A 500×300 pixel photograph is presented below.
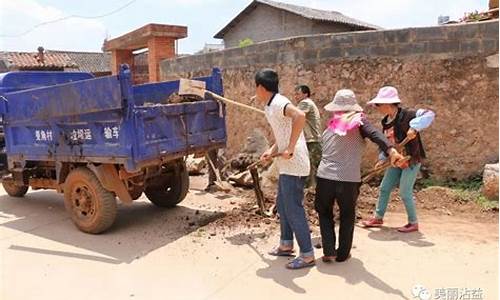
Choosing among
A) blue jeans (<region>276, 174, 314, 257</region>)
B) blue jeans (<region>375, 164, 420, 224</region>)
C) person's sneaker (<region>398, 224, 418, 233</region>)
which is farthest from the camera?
person's sneaker (<region>398, 224, 418, 233</region>)

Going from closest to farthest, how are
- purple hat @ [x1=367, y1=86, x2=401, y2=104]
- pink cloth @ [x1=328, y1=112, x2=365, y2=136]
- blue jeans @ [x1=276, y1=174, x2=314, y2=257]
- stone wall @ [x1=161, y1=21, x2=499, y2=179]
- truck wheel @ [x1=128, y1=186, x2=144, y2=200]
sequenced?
pink cloth @ [x1=328, y1=112, x2=365, y2=136] → blue jeans @ [x1=276, y1=174, x2=314, y2=257] → purple hat @ [x1=367, y1=86, x2=401, y2=104] → truck wheel @ [x1=128, y1=186, x2=144, y2=200] → stone wall @ [x1=161, y1=21, x2=499, y2=179]

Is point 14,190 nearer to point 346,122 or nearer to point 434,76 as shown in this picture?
point 346,122

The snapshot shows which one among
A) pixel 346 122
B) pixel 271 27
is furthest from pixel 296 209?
pixel 271 27

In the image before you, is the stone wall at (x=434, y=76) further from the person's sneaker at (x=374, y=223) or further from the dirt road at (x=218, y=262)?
the person's sneaker at (x=374, y=223)

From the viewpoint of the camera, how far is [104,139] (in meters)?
4.68

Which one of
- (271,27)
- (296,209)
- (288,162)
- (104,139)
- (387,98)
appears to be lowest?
(296,209)

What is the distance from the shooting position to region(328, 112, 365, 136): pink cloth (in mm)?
3717

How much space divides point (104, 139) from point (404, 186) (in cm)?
305

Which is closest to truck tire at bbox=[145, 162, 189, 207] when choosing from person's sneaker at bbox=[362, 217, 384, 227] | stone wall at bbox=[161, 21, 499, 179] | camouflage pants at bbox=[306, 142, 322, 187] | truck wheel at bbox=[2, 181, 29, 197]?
camouflage pants at bbox=[306, 142, 322, 187]

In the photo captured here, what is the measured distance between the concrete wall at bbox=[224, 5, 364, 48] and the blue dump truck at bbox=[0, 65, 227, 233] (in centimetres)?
1436

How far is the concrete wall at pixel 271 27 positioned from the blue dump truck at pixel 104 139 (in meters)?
14.4

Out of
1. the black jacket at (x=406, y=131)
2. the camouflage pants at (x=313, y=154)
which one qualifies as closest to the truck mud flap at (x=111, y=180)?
the camouflage pants at (x=313, y=154)

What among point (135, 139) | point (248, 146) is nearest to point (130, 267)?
point (135, 139)

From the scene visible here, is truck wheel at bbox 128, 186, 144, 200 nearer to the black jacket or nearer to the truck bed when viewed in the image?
the truck bed
